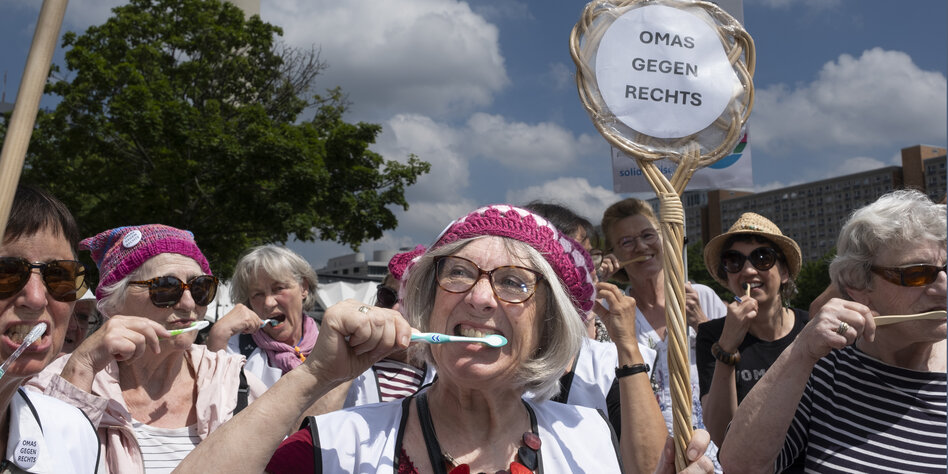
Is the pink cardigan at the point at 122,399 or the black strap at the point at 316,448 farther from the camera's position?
the pink cardigan at the point at 122,399


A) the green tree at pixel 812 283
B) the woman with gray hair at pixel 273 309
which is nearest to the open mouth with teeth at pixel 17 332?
the woman with gray hair at pixel 273 309

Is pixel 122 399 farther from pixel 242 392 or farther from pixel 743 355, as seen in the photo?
pixel 743 355

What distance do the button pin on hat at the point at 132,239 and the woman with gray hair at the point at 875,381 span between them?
260 cm

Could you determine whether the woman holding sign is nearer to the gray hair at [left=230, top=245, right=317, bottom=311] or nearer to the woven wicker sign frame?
the gray hair at [left=230, top=245, right=317, bottom=311]

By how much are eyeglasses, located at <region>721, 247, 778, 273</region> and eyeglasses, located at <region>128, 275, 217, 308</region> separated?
253 cm

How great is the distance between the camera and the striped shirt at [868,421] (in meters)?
2.55

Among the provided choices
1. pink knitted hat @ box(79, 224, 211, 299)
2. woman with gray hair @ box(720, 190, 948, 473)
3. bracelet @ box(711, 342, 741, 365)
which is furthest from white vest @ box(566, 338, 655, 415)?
pink knitted hat @ box(79, 224, 211, 299)

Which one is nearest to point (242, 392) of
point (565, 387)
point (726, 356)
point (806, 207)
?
point (565, 387)

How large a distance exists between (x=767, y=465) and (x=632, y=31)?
147cm

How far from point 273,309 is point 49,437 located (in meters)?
2.68

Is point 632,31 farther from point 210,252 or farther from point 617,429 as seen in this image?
point 210,252

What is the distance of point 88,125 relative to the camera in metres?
16.7

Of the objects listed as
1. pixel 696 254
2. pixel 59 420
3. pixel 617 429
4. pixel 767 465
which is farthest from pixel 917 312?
pixel 696 254

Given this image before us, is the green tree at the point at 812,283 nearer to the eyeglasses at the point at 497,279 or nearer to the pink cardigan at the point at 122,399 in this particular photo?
the pink cardigan at the point at 122,399
